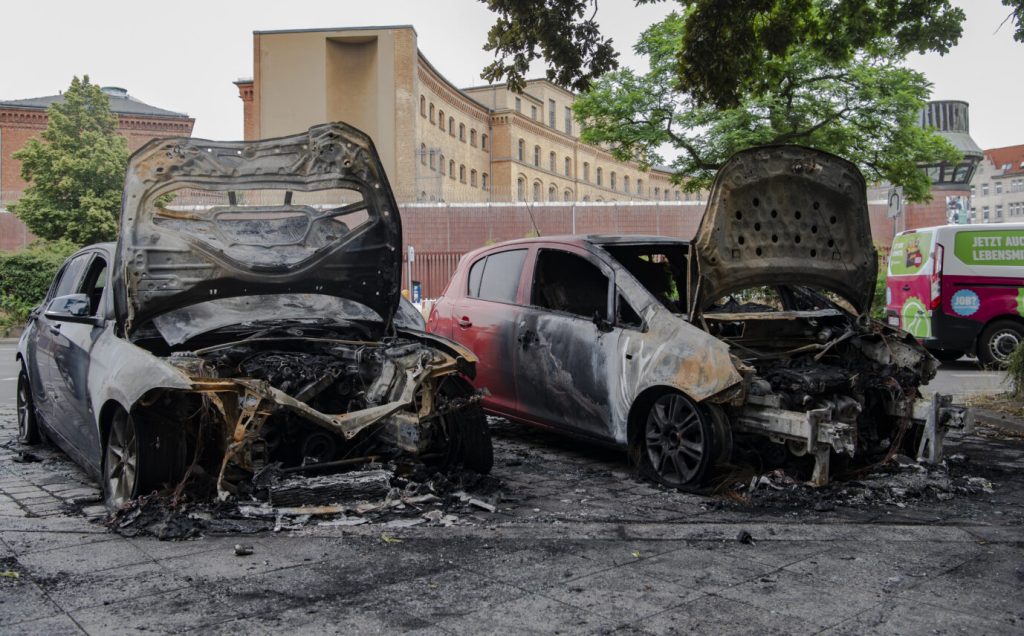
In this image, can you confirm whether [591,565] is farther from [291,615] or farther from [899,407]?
[899,407]

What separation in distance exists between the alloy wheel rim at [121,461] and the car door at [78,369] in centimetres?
27

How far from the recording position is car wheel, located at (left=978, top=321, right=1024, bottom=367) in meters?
13.8

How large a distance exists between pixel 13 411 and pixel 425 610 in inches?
311

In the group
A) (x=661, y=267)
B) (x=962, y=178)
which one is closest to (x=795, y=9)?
(x=661, y=267)

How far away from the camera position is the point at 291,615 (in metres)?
3.40

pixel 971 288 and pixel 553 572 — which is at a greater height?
pixel 971 288

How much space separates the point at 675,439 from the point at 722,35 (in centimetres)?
620

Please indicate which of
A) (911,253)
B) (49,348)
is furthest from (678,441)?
(911,253)

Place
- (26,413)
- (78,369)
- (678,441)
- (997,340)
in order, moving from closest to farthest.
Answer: (78,369), (678,441), (26,413), (997,340)

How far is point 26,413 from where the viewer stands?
7.23 m

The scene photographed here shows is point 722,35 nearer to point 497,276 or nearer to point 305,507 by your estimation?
point 497,276

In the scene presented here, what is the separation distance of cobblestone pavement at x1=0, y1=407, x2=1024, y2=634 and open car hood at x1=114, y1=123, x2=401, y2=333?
1.49 meters

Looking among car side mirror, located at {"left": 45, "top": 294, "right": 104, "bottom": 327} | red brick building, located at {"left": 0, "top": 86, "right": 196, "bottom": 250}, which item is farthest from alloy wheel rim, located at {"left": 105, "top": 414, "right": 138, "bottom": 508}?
red brick building, located at {"left": 0, "top": 86, "right": 196, "bottom": 250}

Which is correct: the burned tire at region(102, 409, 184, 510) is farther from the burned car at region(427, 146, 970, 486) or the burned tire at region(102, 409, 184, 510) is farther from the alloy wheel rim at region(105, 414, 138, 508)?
the burned car at region(427, 146, 970, 486)
